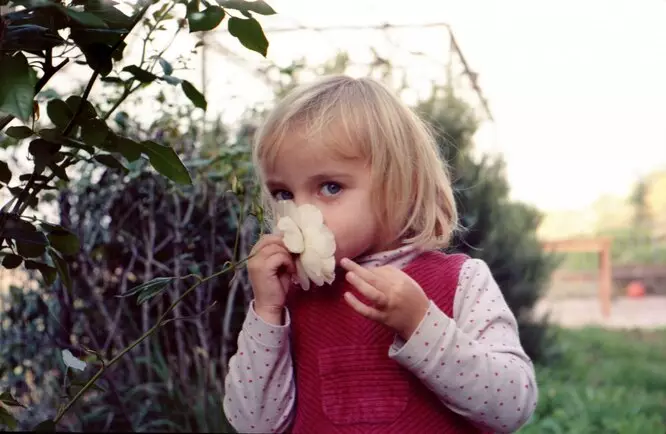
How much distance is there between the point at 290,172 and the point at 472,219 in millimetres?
2615

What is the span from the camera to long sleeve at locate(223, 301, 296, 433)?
52.9 inches

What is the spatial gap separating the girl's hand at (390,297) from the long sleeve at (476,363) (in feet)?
0.06

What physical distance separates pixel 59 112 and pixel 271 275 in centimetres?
47

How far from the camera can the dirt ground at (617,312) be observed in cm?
789

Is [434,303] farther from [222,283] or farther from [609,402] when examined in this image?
[609,402]

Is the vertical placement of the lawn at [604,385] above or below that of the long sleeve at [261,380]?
below

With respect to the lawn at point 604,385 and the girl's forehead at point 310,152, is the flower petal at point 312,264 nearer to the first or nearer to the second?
the girl's forehead at point 310,152

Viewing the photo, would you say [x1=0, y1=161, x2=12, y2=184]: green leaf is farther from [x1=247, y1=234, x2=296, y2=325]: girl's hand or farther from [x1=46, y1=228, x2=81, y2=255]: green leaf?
[x1=247, y1=234, x2=296, y2=325]: girl's hand

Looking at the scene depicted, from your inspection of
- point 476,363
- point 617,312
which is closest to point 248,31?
point 476,363

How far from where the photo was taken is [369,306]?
1.24 m

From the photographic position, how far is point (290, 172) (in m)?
1.30

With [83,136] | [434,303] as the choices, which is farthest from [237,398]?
[83,136]

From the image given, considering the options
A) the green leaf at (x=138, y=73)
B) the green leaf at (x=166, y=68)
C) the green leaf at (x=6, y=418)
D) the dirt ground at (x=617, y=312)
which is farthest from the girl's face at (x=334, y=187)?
the dirt ground at (x=617, y=312)

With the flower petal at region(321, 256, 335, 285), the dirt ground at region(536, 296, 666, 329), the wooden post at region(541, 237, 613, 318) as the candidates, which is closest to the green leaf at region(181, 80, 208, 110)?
the flower petal at region(321, 256, 335, 285)
